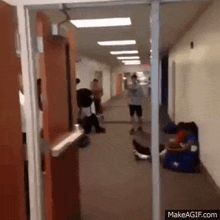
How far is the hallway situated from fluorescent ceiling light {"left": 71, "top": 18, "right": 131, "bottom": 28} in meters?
2.38

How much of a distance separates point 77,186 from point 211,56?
97.4 inches

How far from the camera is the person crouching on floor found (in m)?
6.46

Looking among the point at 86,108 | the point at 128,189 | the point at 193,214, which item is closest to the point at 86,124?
the point at 86,108

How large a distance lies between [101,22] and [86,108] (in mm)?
2442

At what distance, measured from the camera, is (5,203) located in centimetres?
171

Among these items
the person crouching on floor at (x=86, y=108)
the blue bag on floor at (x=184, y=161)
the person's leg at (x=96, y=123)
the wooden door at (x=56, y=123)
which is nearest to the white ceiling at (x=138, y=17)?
the wooden door at (x=56, y=123)

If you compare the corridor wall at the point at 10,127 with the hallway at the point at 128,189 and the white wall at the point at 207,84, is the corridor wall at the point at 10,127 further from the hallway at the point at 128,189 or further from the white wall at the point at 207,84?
the white wall at the point at 207,84

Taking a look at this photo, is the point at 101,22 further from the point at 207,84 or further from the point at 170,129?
the point at 170,129

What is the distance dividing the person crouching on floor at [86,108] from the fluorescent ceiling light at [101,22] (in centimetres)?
132

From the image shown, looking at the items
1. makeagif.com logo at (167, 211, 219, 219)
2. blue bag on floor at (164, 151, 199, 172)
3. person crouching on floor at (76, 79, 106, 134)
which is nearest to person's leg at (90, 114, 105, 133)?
person crouching on floor at (76, 79, 106, 134)

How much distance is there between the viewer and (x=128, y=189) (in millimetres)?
3682

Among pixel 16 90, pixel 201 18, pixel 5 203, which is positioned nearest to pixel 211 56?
pixel 201 18

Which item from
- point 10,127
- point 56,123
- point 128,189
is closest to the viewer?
point 10,127

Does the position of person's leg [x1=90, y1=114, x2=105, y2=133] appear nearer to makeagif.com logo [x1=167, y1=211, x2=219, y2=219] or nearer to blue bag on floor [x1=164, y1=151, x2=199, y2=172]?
blue bag on floor [x1=164, y1=151, x2=199, y2=172]
